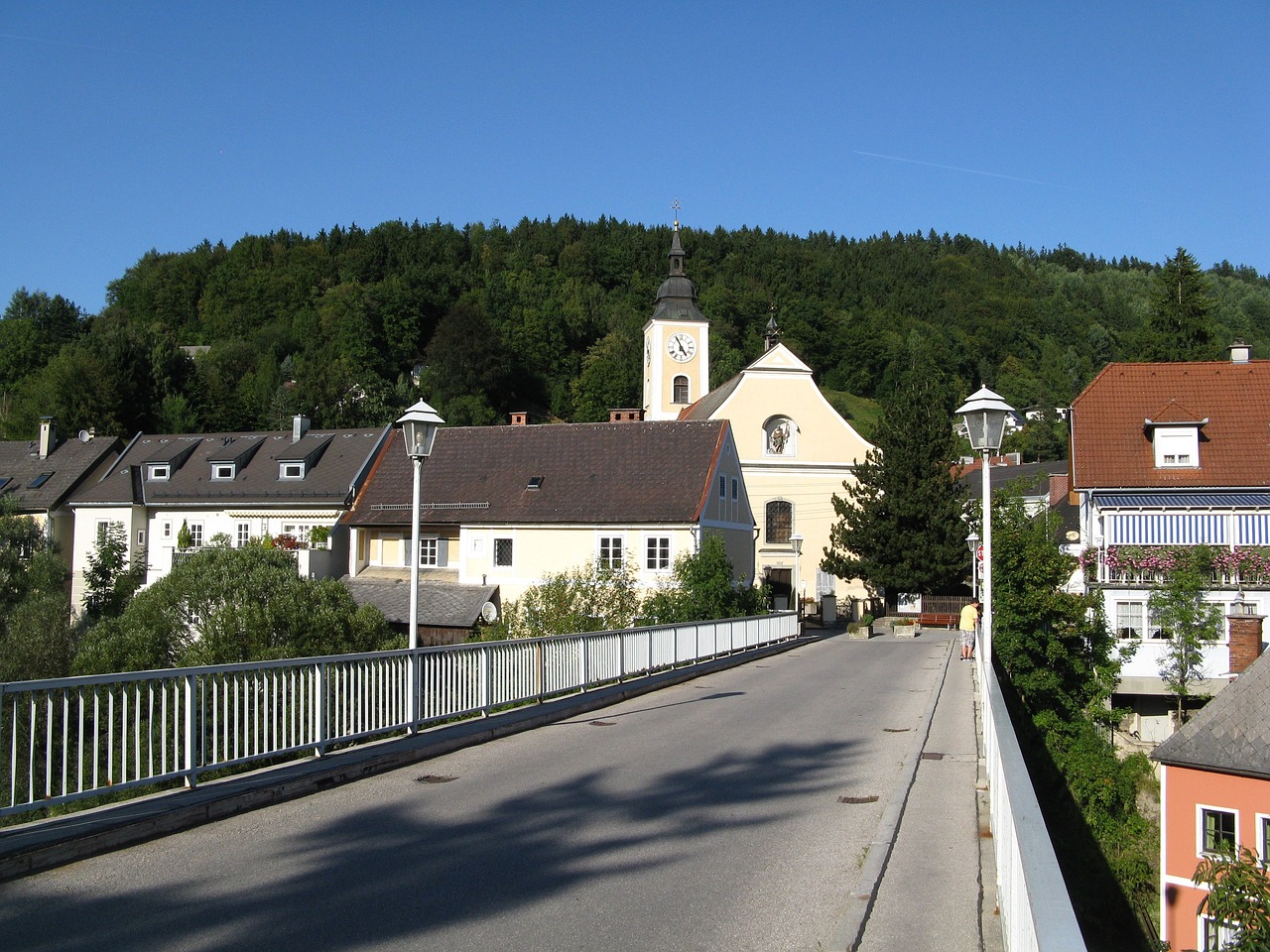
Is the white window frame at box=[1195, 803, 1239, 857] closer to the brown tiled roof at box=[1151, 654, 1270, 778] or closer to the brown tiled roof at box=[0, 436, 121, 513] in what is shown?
the brown tiled roof at box=[1151, 654, 1270, 778]

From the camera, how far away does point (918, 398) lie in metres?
51.8

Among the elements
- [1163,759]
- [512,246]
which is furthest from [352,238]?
[1163,759]

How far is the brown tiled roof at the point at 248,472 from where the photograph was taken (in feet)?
161

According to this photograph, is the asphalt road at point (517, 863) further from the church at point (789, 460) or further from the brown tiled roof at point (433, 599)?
the church at point (789, 460)

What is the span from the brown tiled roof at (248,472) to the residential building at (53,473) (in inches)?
42.4

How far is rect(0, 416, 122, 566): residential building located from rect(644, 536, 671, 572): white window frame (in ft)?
91.9

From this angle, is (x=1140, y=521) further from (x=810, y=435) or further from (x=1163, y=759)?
(x=810, y=435)

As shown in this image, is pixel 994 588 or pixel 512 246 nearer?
pixel 994 588

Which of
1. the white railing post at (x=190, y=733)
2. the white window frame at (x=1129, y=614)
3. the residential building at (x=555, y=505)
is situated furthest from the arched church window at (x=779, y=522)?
the white railing post at (x=190, y=733)

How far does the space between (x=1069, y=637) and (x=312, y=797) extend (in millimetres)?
24133

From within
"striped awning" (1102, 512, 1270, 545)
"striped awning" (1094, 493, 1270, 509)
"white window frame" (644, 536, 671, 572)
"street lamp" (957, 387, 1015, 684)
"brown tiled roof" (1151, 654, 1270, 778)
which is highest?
"street lamp" (957, 387, 1015, 684)

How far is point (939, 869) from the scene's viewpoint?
292 inches

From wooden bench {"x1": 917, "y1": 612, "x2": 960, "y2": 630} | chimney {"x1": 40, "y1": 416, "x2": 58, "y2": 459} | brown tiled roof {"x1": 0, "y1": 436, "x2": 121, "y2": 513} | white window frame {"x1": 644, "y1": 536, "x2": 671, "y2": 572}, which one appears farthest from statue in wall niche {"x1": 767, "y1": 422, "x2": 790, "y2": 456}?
Result: chimney {"x1": 40, "y1": 416, "x2": 58, "y2": 459}

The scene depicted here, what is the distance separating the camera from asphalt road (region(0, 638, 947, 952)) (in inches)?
233
